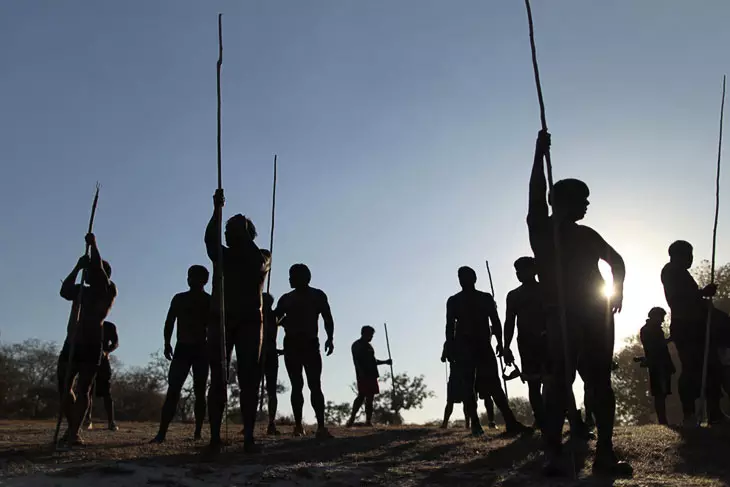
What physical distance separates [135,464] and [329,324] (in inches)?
175

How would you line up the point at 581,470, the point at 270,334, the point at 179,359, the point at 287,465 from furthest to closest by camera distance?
the point at 270,334
the point at 179,359
the point at 287,465
the point at 581,470

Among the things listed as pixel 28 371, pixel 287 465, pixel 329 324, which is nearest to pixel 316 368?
pixel 329 324

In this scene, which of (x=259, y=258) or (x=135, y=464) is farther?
(x=259, y=258)

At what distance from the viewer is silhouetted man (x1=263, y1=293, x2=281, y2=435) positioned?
10.1 meters

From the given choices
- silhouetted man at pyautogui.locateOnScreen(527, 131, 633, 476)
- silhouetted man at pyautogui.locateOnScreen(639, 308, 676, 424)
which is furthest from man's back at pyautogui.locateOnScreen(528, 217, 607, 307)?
silhouetted man at pyautogui.locateOnScreen(639, 308, 676, 424)

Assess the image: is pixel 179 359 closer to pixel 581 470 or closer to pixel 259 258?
pixel 259 258

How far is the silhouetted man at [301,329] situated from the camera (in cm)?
938

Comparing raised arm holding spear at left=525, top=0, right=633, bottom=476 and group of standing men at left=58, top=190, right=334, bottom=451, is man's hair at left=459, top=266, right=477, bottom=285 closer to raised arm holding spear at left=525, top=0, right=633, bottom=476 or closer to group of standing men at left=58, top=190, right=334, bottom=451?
group of standing men at left=58, top=190, right=334, bottom=451

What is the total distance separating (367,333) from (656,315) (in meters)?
5.84

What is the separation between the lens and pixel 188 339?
8.60m

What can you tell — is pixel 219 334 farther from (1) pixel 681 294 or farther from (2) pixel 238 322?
(1) pixel 681 294

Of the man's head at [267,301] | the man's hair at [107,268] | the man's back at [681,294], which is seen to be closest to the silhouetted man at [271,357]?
the man's head at [267,301]

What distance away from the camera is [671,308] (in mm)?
8828

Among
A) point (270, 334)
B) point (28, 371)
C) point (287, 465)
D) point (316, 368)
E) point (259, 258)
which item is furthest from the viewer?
point (28, 371)
